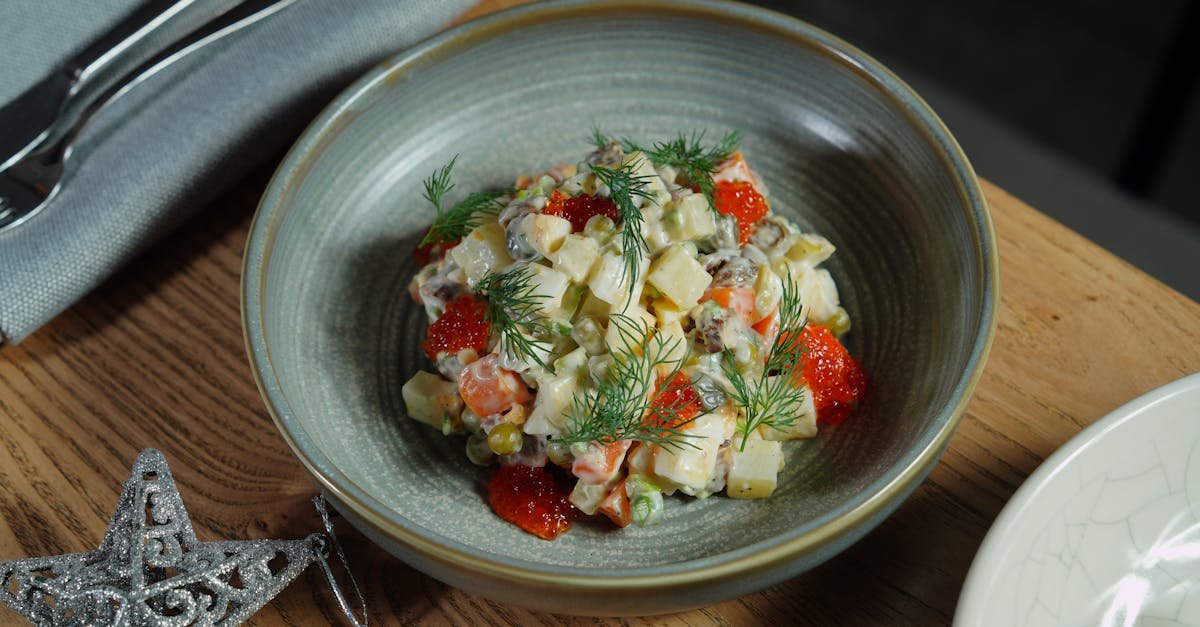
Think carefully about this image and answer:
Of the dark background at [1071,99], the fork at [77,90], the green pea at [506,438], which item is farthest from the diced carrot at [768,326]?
the dark background at [1071,99]

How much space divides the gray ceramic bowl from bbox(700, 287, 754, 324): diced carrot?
266 millimetres

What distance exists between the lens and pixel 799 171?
2.25m

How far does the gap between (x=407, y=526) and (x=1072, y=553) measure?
3.25ft

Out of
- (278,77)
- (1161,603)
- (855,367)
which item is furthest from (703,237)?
(278,77)

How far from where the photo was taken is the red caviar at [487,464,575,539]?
1746 mm

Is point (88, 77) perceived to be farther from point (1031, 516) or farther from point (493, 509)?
point (1031, 516)

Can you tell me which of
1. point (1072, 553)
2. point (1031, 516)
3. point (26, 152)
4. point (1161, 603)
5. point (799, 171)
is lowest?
point (1161, 603)

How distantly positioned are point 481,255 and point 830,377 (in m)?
0.65

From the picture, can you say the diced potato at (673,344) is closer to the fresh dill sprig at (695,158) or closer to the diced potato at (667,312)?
the diced potato at (667,312)

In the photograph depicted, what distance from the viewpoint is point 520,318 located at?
5.85 ft

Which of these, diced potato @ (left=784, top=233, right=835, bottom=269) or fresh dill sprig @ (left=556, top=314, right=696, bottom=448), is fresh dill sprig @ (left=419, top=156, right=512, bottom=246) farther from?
diced potato @ (left=784, top=233, right=835, bottom=269)

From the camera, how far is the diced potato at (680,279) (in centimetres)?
180

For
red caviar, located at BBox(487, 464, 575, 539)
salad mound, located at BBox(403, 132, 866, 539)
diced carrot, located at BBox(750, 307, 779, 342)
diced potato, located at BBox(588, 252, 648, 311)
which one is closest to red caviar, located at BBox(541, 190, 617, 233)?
salad mound, located at BBox(403, 132, 866, 539)

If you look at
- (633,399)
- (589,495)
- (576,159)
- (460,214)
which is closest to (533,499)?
(589,495)
